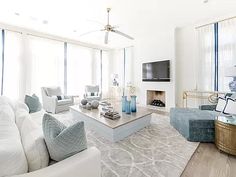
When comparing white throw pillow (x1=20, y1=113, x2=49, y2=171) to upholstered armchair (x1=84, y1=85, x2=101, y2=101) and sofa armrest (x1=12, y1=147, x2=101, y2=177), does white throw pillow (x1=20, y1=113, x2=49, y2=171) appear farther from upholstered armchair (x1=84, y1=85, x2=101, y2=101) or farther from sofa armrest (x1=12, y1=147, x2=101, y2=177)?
upholstered armchair (x1=84, y1=85, x2=101, y2=101)

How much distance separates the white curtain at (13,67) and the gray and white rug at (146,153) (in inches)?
140

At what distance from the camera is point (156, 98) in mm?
6168

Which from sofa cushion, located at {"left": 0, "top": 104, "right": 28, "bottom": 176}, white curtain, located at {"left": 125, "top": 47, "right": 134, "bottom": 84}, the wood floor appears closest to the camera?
sofa cushion, located at {"left": 0, "top": 104, "right": 28, "bottom": 176}

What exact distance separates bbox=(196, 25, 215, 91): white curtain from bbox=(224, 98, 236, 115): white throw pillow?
175cm

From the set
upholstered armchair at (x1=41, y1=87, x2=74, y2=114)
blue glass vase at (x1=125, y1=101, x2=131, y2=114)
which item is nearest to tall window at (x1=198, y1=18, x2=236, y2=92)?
blue glass vase at (x1=125, y1=101, x2=131, y2=114)

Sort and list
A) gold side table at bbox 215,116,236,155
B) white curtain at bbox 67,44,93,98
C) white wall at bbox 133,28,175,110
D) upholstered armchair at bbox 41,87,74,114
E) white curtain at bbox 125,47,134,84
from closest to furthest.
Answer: gold side table at bbox 215,116,236,155, upholstered armchair at bbox 41,87,74,114, white wall at bbox 133,28,175,110, white curtain at bbox 67,44,93,98, white curtain at bbox 125,47,134,84

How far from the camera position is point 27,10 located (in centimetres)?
373

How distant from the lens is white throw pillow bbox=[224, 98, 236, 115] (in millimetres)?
2729

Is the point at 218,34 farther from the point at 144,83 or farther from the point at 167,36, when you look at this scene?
the point at 144,83

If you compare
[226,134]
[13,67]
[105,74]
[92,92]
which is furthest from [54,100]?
[226,134]

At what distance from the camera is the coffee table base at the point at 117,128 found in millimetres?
2610

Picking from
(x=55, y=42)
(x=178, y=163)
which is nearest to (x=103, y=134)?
(x=178, y=163)

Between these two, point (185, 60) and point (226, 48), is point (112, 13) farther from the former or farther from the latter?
point (226, 48)

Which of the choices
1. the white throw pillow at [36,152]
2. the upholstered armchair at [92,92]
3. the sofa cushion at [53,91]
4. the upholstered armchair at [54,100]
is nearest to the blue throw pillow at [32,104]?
the upholstered armchair at [54,100]
